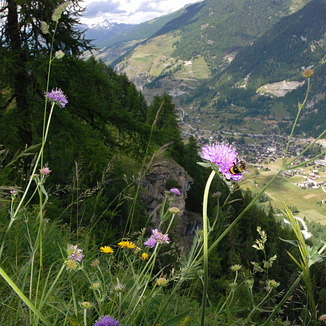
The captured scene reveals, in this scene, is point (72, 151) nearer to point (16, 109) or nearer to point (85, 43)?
point (16, 109)

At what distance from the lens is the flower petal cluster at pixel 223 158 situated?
1.09 metres

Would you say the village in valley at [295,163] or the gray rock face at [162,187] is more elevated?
the gray rock face at [162,187]

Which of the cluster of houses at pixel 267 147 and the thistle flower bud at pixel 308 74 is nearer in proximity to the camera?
the thistle flower bud at pixel 308 74

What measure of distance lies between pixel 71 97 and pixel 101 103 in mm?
873

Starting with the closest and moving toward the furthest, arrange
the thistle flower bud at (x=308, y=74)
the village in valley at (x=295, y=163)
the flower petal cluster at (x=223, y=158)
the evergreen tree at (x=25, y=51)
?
the flower petal cluster at (x=223, y=158), the thistle flower bud at (x=308, y=74), the evergreen tree at (x=25, y=51), the village in valley at (x=295, y=163)

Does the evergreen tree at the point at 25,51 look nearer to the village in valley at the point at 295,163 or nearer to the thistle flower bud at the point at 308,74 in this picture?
the thistle flower bud at the point at 308,74

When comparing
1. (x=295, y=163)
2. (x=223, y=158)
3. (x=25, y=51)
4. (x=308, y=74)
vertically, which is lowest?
(x=295, y=163)

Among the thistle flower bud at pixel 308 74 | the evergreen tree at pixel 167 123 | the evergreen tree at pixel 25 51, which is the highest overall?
the evergreen tree at pixel 25 51

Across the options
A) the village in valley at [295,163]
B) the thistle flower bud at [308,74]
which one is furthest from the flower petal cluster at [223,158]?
the village in valley at [295,163]

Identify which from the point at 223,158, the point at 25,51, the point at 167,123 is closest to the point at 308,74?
the point at 223,158

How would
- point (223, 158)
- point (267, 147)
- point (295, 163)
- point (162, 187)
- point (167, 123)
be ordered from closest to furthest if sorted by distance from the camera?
point (223, 158) < point (162, 187) < point (167, 123) < point (295, 163) < point (267, 147)

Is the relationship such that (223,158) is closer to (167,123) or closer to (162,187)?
(162,187)

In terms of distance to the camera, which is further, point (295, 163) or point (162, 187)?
point (295, 163)

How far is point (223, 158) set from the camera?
3.66 ft
